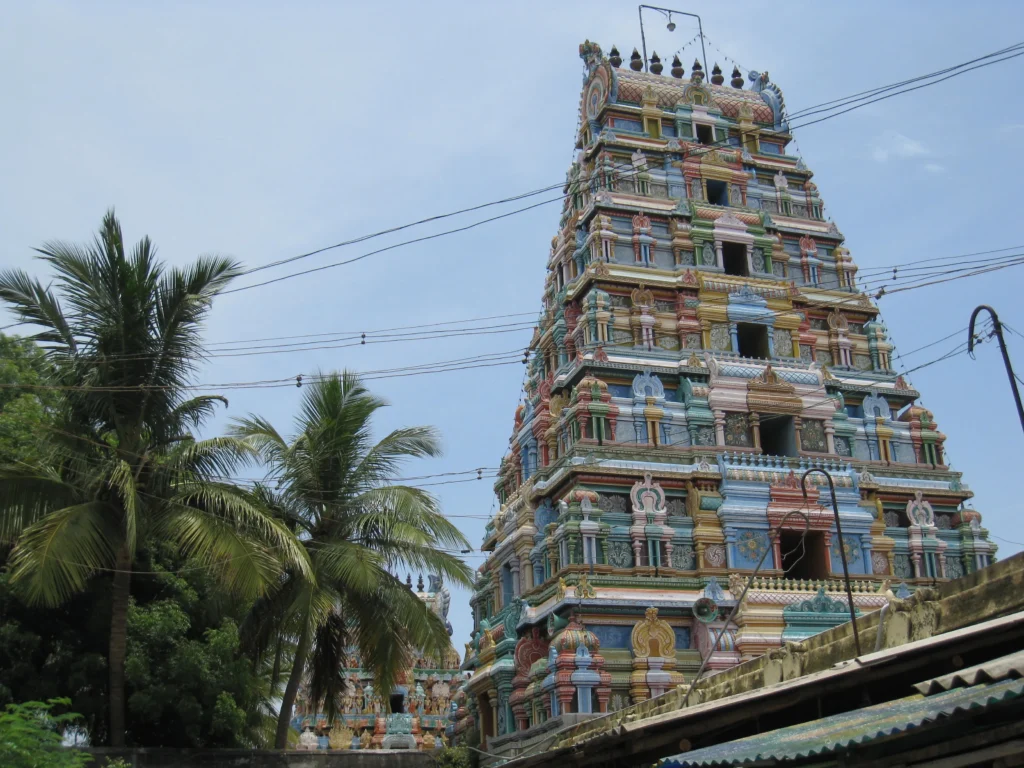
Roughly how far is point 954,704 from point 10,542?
15.9 metres

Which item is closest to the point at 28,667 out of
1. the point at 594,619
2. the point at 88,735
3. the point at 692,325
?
the point at 88,735

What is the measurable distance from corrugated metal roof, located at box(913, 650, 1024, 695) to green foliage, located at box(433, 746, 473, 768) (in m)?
21.8

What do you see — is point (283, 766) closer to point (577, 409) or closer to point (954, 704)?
point (577, 409)

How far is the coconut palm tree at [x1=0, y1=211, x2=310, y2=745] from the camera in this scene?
58.0 feet

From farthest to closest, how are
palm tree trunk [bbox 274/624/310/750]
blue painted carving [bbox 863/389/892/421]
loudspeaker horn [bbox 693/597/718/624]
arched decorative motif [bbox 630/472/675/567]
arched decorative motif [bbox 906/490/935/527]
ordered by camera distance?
blue painted carving [bbox 863/389/892/421], arched decorative motif [bbox 906/490/935/527], arched decorative motif [bbox 630/472/675/567], loudspeaker horn [bbox 693/597/718/624], palm tree trunk [bbox 274/624/310/750]

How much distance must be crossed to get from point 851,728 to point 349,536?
1521cm

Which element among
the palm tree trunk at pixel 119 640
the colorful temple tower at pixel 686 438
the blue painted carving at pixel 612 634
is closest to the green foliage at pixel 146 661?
the palm tree trunk at pixel 119 640

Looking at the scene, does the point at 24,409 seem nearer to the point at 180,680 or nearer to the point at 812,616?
the point at 180,680

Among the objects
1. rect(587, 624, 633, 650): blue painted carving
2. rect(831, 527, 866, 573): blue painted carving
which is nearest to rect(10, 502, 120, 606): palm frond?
rect(587, 624, 633, 650): blue painted carving

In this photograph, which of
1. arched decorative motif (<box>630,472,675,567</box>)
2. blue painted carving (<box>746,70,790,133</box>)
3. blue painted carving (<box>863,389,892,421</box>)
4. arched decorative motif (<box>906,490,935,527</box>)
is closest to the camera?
arched decorative motif (<box>630,472,675,567</box>)

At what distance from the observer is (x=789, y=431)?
2992 centimetres

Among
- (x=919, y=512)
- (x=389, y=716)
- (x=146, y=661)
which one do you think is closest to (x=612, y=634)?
(x=919, y=512)

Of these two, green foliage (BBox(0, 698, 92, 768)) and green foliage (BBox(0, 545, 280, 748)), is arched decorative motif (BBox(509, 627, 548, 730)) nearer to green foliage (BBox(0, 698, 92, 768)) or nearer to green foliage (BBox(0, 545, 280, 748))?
green foliage (BBox(0, 545, 280, 748))

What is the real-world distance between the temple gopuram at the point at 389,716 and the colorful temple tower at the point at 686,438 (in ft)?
16.7
